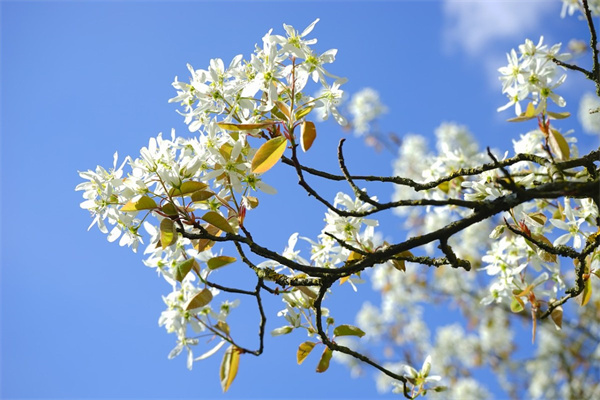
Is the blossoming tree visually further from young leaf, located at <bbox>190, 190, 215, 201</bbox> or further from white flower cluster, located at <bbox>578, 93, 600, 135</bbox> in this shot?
white flower cluster, located at <bbox>578, 93, 600, 135</bbox>

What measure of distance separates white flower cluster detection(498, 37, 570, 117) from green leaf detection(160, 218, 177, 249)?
4.50ft

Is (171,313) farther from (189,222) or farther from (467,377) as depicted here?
(467,377)

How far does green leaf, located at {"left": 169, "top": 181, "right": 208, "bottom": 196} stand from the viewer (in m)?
1.58

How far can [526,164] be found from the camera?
235 centimetres

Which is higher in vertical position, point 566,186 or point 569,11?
point 569,11

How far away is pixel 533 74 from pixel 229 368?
160 cm

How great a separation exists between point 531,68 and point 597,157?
56 cm

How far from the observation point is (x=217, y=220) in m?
1.62

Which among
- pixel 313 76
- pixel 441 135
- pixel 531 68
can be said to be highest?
pixel 441 135

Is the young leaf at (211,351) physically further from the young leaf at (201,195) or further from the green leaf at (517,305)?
the green leaf at (517,305)

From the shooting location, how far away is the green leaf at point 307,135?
158cm

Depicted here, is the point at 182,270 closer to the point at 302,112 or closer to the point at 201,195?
the point at 201,195

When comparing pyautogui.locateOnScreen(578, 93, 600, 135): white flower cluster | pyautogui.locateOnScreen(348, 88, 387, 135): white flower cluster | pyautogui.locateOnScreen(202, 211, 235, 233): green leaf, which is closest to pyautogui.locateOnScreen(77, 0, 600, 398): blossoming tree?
pyautogui.locateOnScreen(202, 211, 235, 233): green leaf

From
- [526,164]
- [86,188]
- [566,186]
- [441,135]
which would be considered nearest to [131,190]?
[86,188]
